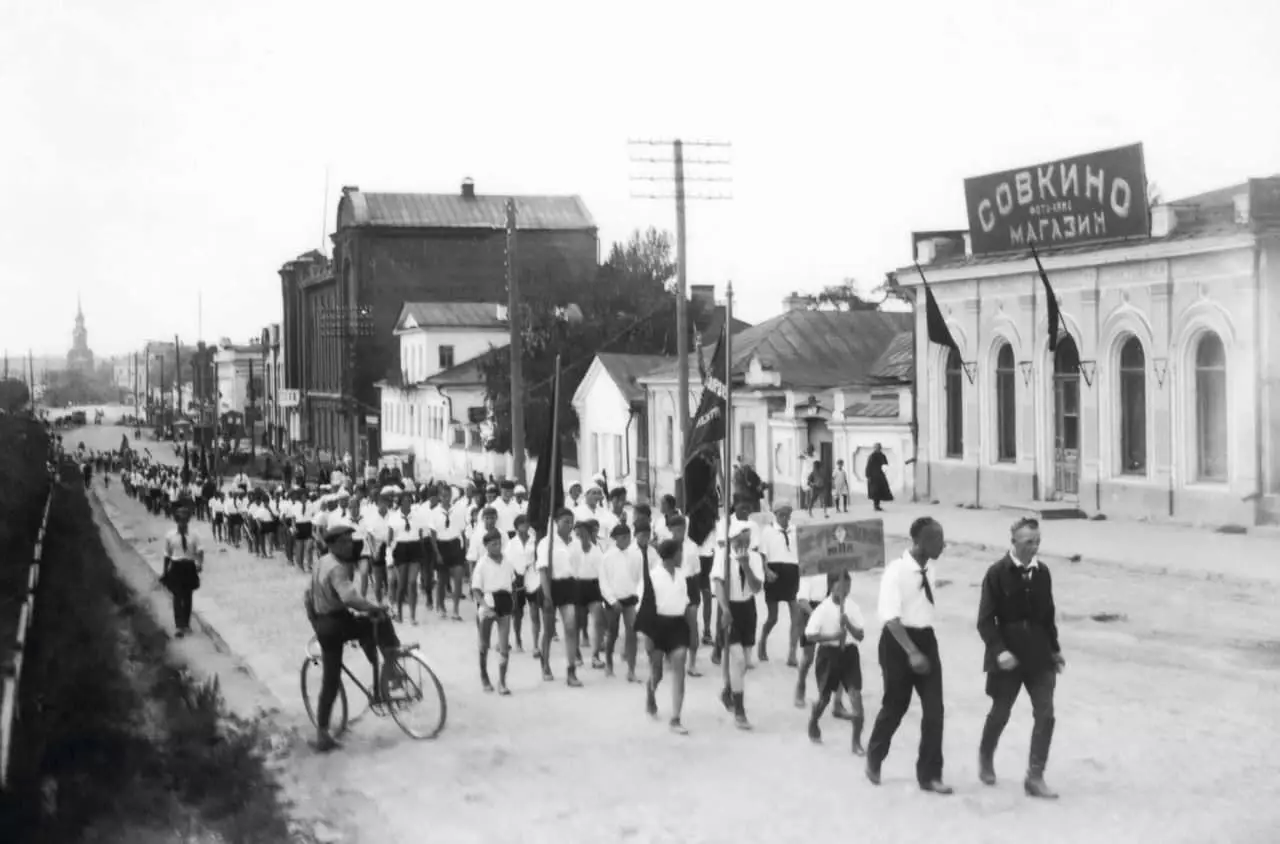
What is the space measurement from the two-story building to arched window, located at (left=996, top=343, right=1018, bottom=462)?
330 cm

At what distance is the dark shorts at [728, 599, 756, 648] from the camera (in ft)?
40.9

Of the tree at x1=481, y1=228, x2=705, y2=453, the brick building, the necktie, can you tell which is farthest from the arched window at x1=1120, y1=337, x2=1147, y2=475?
the brick building

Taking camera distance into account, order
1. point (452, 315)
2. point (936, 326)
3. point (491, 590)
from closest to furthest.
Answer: point (491, 590) → point (936, 326) → point (452, 315)

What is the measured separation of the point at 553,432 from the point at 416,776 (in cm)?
497

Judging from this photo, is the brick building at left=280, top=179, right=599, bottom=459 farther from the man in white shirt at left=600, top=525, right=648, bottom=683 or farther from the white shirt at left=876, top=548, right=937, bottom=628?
the white shirt at left=876, top=548, right=937, bottom=628

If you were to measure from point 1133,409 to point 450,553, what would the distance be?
1421 centimetres

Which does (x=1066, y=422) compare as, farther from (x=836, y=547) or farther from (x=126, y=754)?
(x=126, y=754)

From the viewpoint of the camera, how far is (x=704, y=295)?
65.6m

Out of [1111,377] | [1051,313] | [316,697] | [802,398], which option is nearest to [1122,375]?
[1111,377]

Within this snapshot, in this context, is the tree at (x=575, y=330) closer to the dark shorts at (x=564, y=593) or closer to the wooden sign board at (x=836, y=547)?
the dark shorts at (x=564, y=593)

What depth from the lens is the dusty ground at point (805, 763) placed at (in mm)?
8938

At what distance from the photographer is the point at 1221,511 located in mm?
25531

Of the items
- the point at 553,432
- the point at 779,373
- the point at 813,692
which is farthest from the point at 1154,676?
the point at 779,373

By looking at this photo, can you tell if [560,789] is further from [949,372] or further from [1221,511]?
[949,372]
